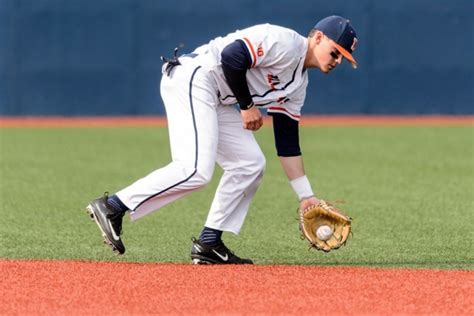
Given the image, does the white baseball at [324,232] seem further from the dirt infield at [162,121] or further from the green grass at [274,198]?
the dirt infield at [162,121]

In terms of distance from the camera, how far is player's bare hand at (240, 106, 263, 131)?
20.0ft

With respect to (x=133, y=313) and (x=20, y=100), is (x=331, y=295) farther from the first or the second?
(x=20, y=100)

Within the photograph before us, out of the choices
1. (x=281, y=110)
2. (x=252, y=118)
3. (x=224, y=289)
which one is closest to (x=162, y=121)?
(x=281, y=110)

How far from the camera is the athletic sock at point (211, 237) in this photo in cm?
656

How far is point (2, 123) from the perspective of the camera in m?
19.8

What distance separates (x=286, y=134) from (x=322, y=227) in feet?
1.84

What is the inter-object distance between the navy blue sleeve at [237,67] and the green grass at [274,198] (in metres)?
1.11

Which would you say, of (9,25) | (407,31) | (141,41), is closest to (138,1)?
(141,41)

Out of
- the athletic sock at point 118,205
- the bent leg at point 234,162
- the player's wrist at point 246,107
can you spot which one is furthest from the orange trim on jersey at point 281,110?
the athletic sock at point 118,205

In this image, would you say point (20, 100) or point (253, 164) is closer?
point (253, 164)

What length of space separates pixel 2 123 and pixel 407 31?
24.1ft

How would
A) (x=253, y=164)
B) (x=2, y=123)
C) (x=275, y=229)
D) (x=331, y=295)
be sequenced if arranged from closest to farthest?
(x=331, y=295) < (x=253, y=164) < (x=275, y=229) < (x=2, y=123)

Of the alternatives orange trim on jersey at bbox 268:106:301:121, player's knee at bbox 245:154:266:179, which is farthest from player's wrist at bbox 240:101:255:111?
player's knee at bbox 245:154:266:179

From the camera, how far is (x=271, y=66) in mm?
6184
